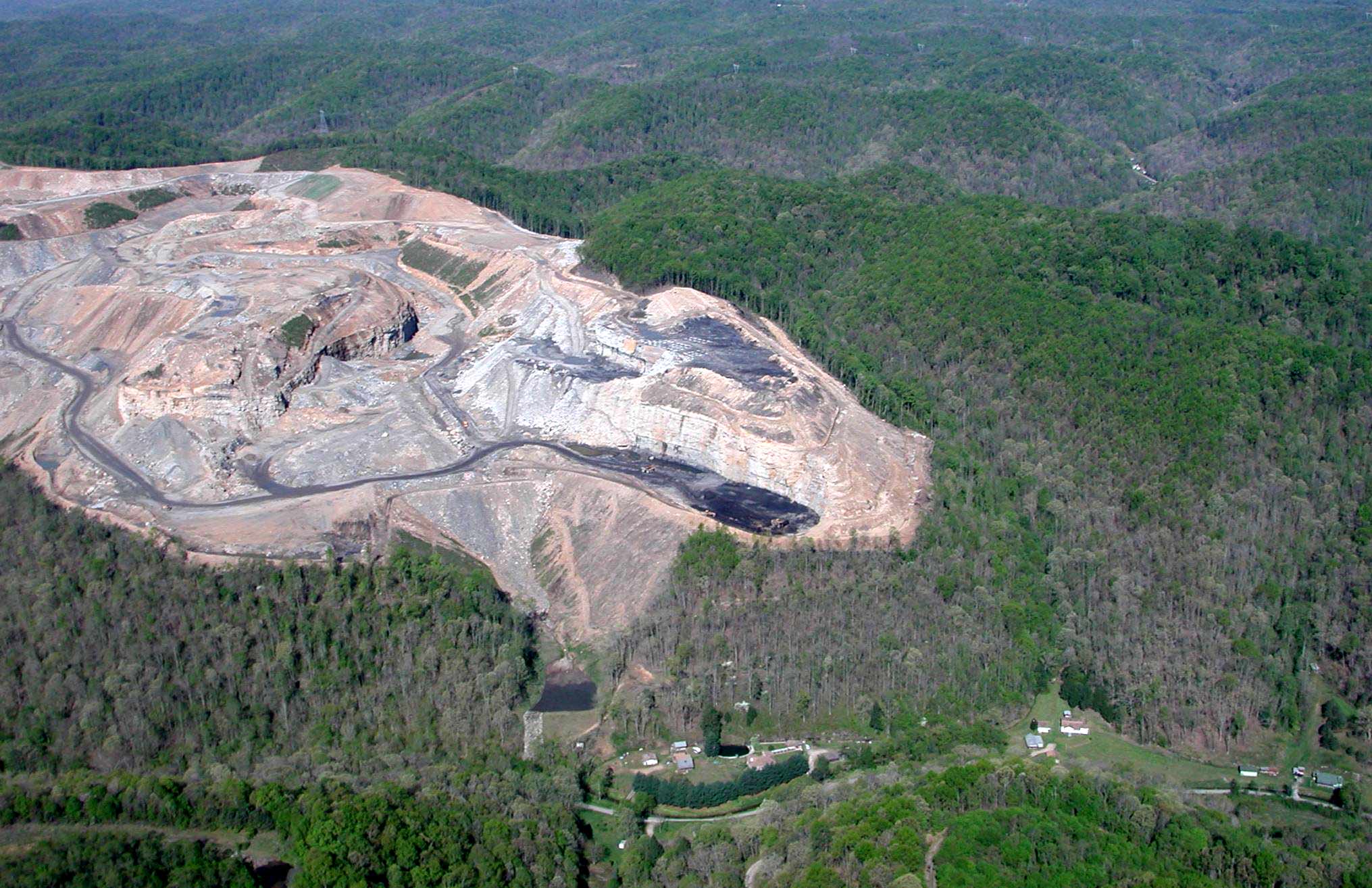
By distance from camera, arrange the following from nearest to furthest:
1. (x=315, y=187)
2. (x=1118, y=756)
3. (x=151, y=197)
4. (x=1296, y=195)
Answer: (x=1118, y=756) < (x=151, y=197) < (x=315, y=187) < (x=1296, y=195)

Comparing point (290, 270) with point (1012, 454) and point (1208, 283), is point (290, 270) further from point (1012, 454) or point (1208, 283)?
point (1208, 283)

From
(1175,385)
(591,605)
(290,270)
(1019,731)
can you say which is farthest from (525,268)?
(1019,731)

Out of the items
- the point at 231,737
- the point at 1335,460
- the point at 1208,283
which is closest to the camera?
the point at 231,737

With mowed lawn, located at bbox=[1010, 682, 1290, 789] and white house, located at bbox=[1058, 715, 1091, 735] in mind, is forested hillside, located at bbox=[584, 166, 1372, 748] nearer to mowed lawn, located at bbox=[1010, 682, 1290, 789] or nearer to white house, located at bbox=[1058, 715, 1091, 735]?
mowed lawn, located at bbox=[1010, 682, 1290, 789]

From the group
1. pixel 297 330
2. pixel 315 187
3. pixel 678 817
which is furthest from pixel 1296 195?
pixel 678 817

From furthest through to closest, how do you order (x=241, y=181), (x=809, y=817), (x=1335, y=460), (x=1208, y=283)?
(x=241, y=181)
(x=1208, y=283)
(x=1335, y=460)
(x=809, y=817)

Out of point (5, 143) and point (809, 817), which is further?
point (5, 143)

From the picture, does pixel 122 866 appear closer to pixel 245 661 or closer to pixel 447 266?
pixel 245 661

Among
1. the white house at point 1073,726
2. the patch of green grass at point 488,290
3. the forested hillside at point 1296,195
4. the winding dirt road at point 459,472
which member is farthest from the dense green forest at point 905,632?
the forested hillside at point 1296,195
